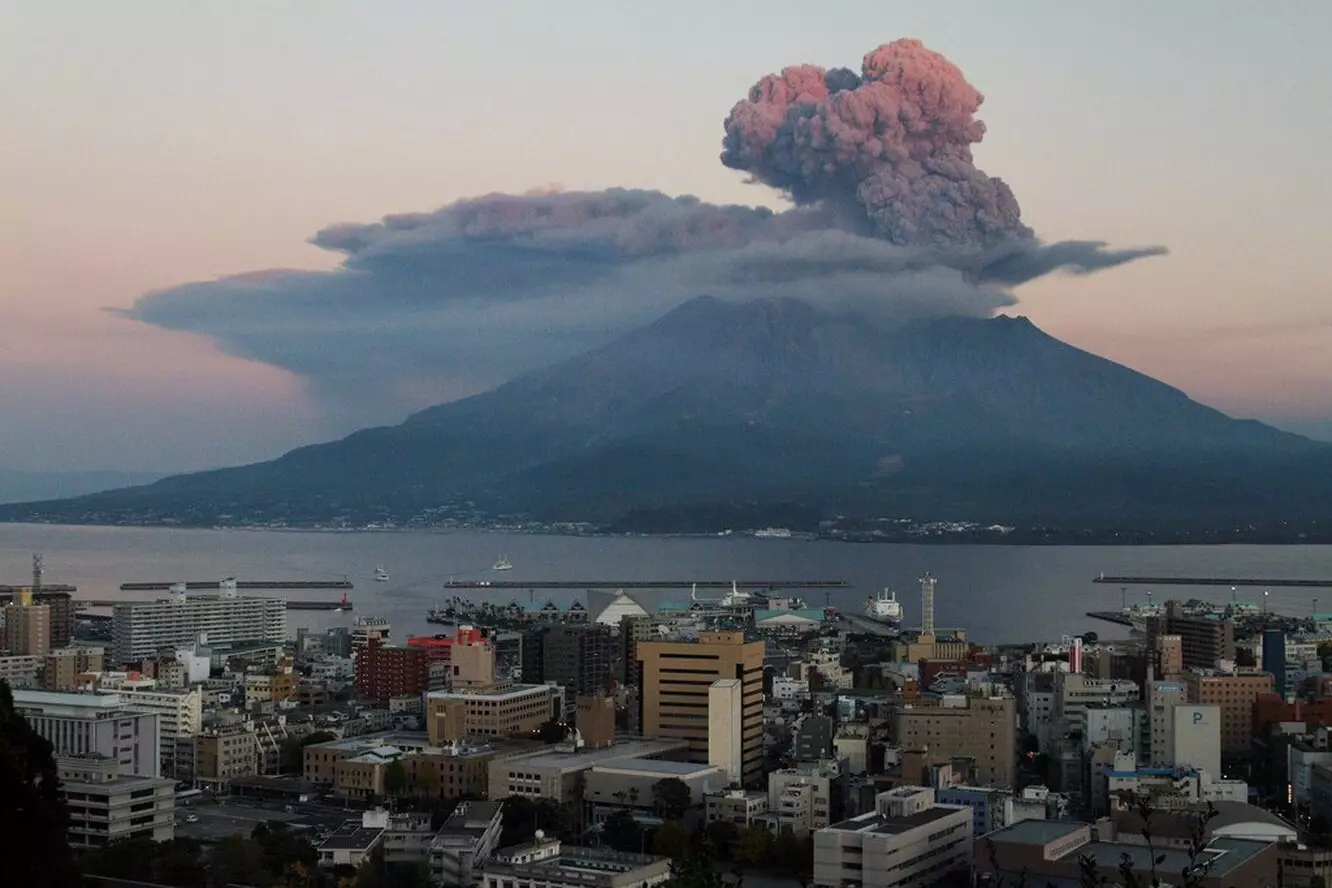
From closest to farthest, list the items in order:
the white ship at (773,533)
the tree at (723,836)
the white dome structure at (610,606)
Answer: the tree at (723,836)
the white dome structure at (610,606)
the white ship at (773,533)

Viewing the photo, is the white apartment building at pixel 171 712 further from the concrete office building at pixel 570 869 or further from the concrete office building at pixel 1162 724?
the concrete office building at pixel 1162 724

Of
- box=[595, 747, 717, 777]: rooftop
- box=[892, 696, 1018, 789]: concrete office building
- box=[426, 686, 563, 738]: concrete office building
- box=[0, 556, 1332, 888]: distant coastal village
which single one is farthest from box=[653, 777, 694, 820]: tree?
box=[426, 686, 563, 738]: concrete office building

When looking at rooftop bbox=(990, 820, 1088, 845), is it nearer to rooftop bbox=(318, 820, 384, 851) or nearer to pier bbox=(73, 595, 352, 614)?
rooftop bbox=(318, 820, 384, 851)

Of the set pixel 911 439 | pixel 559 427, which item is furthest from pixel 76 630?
pixel 559 427

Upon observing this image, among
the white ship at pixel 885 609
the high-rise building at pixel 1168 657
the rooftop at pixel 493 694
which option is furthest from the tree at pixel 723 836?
the white ship at pixel 885 609

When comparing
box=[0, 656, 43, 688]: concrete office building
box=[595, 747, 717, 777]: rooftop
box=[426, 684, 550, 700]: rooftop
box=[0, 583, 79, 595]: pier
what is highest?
box=[0, 583, 79, 595]: pier

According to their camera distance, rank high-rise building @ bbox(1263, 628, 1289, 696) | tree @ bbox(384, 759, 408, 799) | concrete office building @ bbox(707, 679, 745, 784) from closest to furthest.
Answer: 1. tree @ bbox(384, 759, 408, 799)
2. concrete office building @ bbox(707, 679, 745, 784)
3. high-rise building @ bbox(1263, 628, 1289, 696)

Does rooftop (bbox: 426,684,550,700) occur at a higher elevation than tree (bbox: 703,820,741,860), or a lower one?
higher
